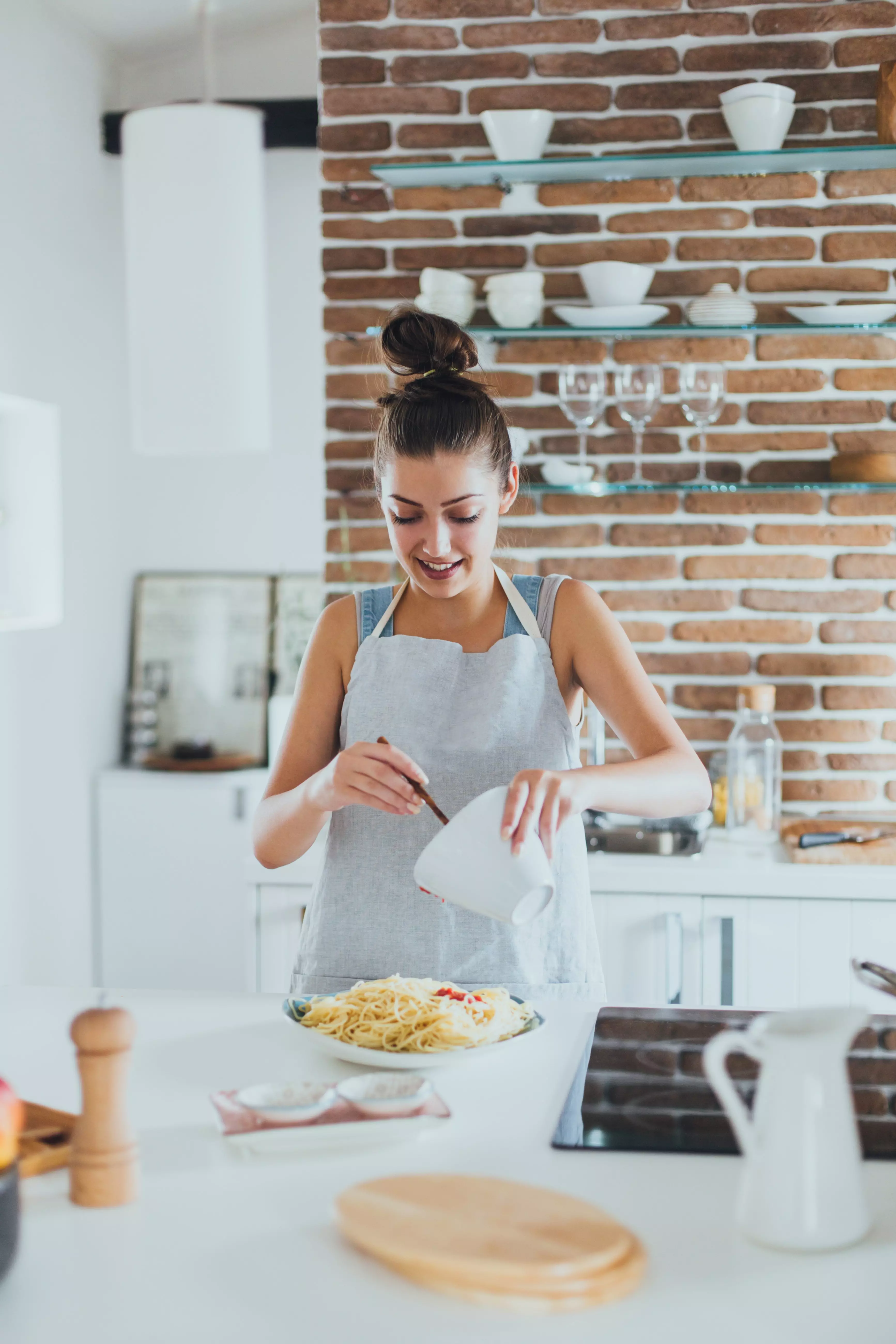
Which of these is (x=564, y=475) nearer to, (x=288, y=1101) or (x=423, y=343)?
(x=423, y=343)

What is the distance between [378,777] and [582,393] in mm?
1539

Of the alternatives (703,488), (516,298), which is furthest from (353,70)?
(703,488)

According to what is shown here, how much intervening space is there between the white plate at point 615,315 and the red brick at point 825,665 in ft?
2.61

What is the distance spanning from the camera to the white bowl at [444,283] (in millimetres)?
2867

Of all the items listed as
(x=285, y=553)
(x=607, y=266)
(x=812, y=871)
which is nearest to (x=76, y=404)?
(x=285, y=553)

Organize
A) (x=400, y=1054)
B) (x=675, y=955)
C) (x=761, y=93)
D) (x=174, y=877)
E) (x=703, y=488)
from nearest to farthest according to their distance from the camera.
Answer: (x=400, y=1054)
(x=675, y=955)
(x=761, y=93)
(x=703, y=488)
(x=174, y=877)

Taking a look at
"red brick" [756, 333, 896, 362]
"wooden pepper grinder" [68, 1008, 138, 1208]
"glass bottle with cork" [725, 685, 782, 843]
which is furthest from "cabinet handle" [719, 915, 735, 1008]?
"wooden pepper grinder" [68, 1008, 138, 1208]

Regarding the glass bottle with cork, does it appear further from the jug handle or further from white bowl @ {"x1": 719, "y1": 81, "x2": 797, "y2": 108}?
the jug handle

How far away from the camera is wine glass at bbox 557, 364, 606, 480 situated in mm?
2730

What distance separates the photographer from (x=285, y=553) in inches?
172

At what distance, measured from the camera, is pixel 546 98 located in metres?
2.92

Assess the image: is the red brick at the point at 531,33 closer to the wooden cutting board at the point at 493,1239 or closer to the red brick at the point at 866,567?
the red brick at the point at 866,567

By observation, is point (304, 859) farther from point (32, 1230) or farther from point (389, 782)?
point (32, 1230)

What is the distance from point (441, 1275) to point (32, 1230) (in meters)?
0.32
